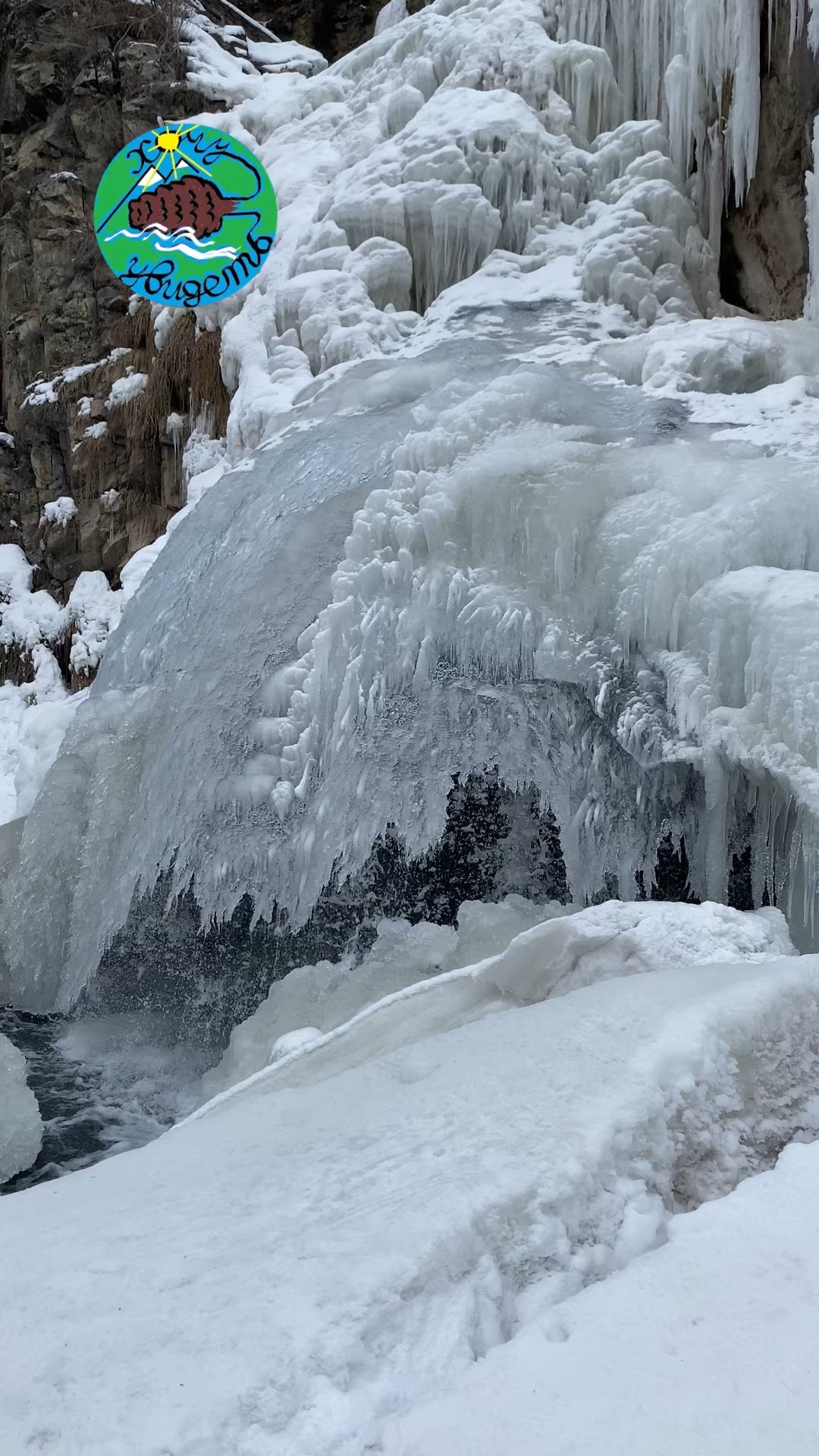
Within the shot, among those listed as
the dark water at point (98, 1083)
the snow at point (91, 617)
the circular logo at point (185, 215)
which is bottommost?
the dark water at point (98, 1083)

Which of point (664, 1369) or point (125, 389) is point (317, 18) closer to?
point (125, 389)

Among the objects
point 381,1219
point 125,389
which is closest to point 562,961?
point 381,1219

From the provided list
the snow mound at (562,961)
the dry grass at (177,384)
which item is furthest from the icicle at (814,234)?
the dry grass at (177,384)

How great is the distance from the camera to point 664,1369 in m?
0.94

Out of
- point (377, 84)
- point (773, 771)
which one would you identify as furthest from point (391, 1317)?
point (377, 84)

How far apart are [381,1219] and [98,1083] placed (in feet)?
12.8

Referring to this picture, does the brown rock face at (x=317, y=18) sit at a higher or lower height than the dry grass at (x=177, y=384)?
higher

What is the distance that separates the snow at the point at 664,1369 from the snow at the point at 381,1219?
0.7 inches

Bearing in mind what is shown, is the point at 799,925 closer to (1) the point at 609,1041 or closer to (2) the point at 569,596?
(2) the point at 569,596

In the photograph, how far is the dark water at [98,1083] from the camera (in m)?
3.92

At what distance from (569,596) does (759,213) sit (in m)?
3.76

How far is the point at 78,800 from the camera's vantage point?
17.5 feet

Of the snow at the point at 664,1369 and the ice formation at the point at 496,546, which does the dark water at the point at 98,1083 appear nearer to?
the ice formation at the point at 496,546

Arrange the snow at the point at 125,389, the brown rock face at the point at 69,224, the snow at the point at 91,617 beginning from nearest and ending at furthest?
the snow at the point at 125,389
the snow at the point at 91,617
the brown rock face at the point at 69,224
